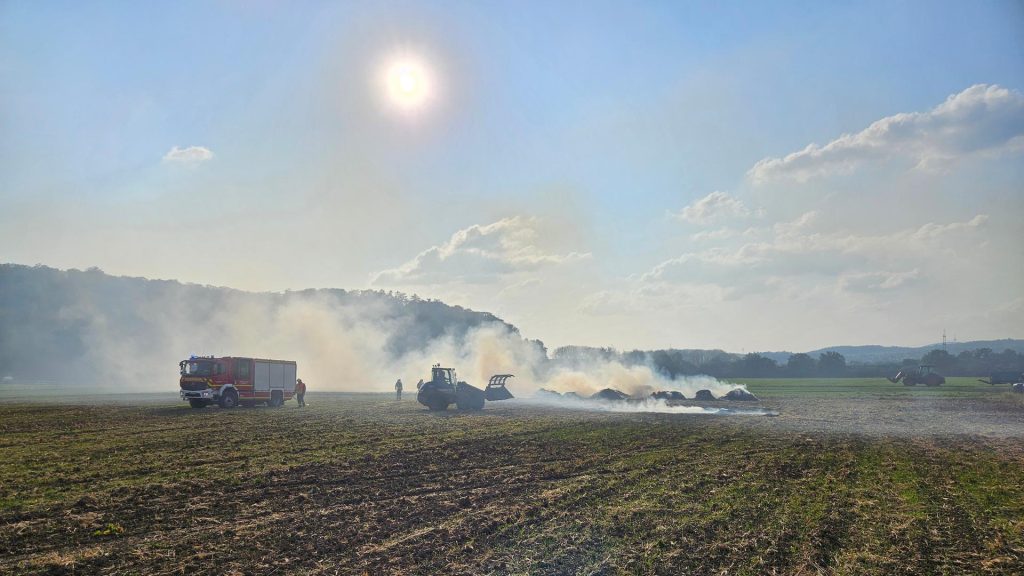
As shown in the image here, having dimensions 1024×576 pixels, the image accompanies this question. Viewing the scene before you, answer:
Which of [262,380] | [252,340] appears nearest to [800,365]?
[252,340]

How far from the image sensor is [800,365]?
13538 cm

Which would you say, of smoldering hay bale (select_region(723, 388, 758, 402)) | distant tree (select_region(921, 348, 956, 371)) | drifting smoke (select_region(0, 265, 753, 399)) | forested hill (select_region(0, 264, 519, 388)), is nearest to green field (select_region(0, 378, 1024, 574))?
smoldering hay bale (select_region(723, 388, 758, 402))

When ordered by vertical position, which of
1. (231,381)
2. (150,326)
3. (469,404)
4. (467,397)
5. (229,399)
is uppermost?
(150,326)

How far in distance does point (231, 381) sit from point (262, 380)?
293 centimetres

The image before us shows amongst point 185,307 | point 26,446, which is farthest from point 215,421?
point 185,307

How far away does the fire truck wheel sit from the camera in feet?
128

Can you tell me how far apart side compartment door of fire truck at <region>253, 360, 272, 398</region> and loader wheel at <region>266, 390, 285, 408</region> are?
51cm

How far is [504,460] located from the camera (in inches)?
730

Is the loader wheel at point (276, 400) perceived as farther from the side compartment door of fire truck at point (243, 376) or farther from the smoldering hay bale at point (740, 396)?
the smoldering hay bale at point (740, 396)

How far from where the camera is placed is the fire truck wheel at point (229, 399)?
128 ft

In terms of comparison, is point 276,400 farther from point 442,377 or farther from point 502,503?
point 502,503

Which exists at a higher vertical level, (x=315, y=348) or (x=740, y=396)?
(x=315, y=348)

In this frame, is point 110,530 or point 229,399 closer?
point 110,530

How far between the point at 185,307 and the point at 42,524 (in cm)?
12821
